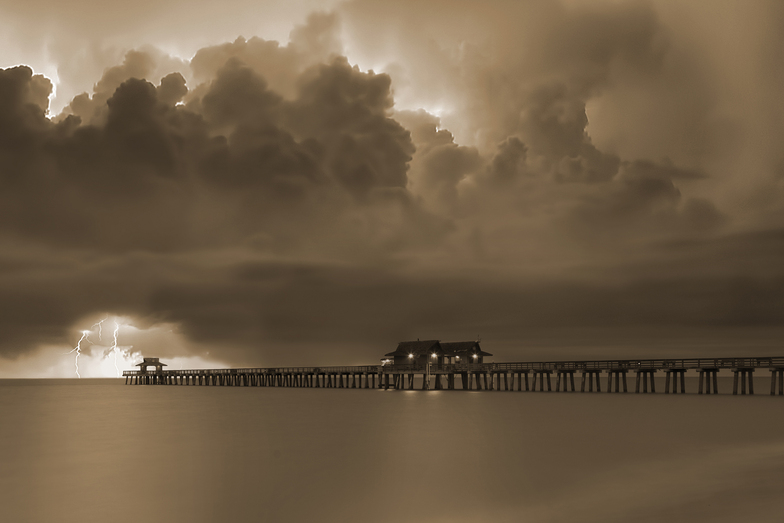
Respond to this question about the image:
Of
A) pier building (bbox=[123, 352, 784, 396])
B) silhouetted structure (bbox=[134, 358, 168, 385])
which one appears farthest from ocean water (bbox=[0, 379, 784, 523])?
silhouetted structure (bbox=[134, 358, 168, 385])

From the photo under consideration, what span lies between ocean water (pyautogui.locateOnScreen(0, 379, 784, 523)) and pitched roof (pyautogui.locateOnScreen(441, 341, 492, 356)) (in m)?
39.7

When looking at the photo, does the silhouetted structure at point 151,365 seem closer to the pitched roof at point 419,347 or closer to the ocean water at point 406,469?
the pitched roof at point 419,347

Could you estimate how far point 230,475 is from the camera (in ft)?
85.7

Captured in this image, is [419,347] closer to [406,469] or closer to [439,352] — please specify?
[439,352]

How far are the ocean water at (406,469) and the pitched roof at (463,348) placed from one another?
39737 millimetres

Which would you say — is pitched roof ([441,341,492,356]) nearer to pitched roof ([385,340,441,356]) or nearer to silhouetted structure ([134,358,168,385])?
pitched roof ([385,340,441,356])

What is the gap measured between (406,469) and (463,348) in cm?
6332

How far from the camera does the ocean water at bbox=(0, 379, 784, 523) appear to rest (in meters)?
19.8

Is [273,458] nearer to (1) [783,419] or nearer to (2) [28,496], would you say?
(2) [28,496]

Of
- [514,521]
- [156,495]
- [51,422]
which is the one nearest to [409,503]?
[514,521]

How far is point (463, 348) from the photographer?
294 ft

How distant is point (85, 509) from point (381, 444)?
1621 centimetres

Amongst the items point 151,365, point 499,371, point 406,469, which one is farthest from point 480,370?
point 151,365

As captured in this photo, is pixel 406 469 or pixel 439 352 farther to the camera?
pixel 439 352
